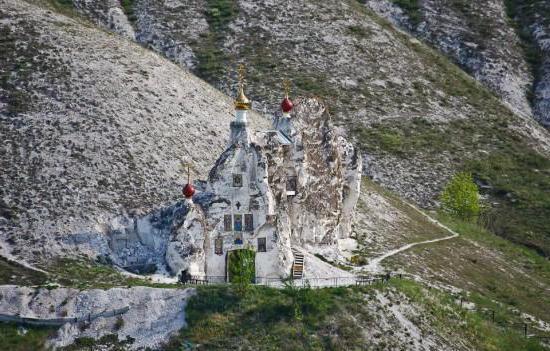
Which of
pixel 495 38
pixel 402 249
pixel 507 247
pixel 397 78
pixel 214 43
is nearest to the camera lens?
pixel 402 249

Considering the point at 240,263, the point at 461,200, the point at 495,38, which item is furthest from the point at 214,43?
the point at 240,263

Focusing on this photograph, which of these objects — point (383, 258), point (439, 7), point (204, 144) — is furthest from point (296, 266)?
point (439, 7)

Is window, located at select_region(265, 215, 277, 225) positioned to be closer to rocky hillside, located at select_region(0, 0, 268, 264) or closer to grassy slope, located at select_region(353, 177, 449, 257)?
rocky hillside, located at select_region(0, 0, 268, 264)

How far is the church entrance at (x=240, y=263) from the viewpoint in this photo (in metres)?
78.2

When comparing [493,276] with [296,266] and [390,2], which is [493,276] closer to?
[296,266]

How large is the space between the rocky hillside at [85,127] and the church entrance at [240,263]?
11.4 meters

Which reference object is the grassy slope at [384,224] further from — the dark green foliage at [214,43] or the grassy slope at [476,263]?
the dark green foliage at [214,43]

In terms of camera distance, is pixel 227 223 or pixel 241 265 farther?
pixel 227 223

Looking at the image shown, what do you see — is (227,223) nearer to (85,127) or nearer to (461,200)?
(85,127)

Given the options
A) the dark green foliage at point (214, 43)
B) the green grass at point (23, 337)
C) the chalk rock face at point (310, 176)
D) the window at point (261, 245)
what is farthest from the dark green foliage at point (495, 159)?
the green grass at point (23, 337)

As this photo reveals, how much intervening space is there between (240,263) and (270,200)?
16.0ft

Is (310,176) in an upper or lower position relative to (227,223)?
upper

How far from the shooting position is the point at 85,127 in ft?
314

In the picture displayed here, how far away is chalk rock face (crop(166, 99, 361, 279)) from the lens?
7875 centimetres
